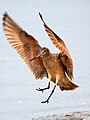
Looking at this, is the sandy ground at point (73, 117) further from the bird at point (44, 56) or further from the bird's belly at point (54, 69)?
the bird's belly at point (54, 69)

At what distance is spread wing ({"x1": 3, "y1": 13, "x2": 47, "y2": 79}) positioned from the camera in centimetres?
559

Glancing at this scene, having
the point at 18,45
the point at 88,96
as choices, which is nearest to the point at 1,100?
the point at 88,96

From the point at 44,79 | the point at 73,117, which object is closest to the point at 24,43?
the point at 73,117

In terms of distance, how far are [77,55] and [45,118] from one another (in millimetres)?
3494

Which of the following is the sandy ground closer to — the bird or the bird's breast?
the bird

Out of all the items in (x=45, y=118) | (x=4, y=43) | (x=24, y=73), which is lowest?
(x=45, y=118)

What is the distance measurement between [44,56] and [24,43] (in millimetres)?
485

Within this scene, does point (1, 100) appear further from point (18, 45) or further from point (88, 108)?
point (18, 45)

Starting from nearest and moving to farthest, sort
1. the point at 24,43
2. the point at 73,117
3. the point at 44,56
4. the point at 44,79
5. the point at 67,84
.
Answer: the point at 44,56 < the point at 67,84 < the point at 24,43 < the point at 73,117 < the point at 44,79

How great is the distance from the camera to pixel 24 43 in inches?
223

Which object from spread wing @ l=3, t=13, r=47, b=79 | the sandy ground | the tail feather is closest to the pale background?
the sandy ground

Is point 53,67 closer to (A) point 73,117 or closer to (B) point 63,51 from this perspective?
(B) point 63,51

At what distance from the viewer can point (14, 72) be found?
8844 millimetres

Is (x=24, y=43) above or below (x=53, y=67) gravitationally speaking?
above
